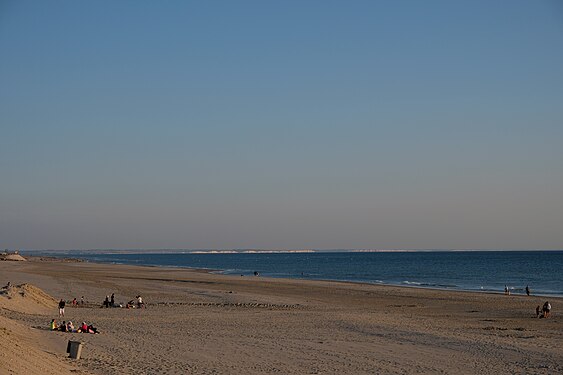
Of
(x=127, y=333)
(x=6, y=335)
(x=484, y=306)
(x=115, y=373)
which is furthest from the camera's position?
(x=484, y=306)

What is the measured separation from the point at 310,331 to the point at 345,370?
8.27 metres

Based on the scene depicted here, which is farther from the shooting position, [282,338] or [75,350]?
[282,338]

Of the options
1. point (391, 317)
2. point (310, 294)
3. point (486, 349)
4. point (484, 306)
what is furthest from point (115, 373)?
point (310, 294)

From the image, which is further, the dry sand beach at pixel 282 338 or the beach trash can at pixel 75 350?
the beach trash can at pixel 75 350

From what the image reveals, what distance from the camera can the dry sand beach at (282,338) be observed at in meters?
17.9

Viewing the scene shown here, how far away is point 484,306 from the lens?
4103 cm

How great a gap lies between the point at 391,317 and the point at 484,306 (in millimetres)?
11061

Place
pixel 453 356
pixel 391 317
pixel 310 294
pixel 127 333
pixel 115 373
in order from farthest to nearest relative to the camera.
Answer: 1. pixel 310 294
2. pixel 391 317
3. pixel 127 333
4. pixel 453 356
5. pixel 115 373

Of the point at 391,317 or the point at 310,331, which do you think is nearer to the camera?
the point at 310,331

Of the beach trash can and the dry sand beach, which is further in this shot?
the beach trash can

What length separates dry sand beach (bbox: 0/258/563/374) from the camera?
17.9 m

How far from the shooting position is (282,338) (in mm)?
23938

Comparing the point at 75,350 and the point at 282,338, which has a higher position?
the point at 75,350

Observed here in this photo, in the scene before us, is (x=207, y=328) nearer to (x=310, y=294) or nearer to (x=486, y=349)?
(x=486, y=349)
